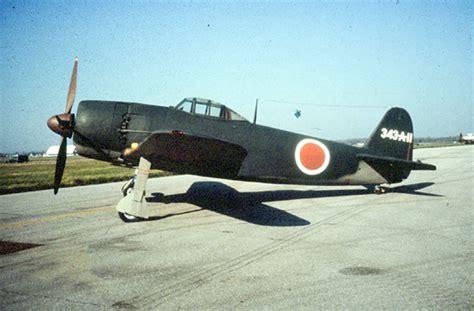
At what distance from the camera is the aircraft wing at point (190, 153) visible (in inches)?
237

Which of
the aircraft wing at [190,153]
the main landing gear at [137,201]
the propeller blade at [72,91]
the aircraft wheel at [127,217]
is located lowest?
the aircraft wheel at [127,217]

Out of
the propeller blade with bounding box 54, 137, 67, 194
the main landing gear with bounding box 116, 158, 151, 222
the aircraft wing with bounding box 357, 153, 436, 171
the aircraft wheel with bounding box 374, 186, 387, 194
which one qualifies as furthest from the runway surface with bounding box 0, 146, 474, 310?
the aircraft wheel with bounding box 374, 186, 387, 194

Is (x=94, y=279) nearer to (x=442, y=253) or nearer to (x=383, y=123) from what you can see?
(x=442, y=253)

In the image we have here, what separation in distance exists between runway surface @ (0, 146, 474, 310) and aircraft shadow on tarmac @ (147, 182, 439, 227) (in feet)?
0.30

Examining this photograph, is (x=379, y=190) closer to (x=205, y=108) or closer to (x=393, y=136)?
(x=393, y=136)

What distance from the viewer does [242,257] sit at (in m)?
4.62

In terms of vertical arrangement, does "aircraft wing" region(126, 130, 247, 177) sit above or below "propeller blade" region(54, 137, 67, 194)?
above

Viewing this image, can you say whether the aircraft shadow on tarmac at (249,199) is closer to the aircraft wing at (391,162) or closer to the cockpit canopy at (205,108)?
the aircraft wing at (391,162)

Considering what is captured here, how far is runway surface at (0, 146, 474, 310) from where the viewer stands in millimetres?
3328

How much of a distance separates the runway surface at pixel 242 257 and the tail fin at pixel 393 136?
7.91 feet

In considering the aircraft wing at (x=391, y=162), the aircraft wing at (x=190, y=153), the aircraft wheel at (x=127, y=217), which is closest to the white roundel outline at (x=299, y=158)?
the aircraft wing at (x=391, y=162)

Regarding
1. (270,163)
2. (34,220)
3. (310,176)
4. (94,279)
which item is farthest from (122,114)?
(310,176)

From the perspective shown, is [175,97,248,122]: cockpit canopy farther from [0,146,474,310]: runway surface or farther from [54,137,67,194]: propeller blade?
[54,137,67,194]: propeller blade

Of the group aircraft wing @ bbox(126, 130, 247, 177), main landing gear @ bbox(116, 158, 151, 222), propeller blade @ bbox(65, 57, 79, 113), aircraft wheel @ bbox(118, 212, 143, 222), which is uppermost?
propeller blade @ bbox(65, 57, 79, 113)
